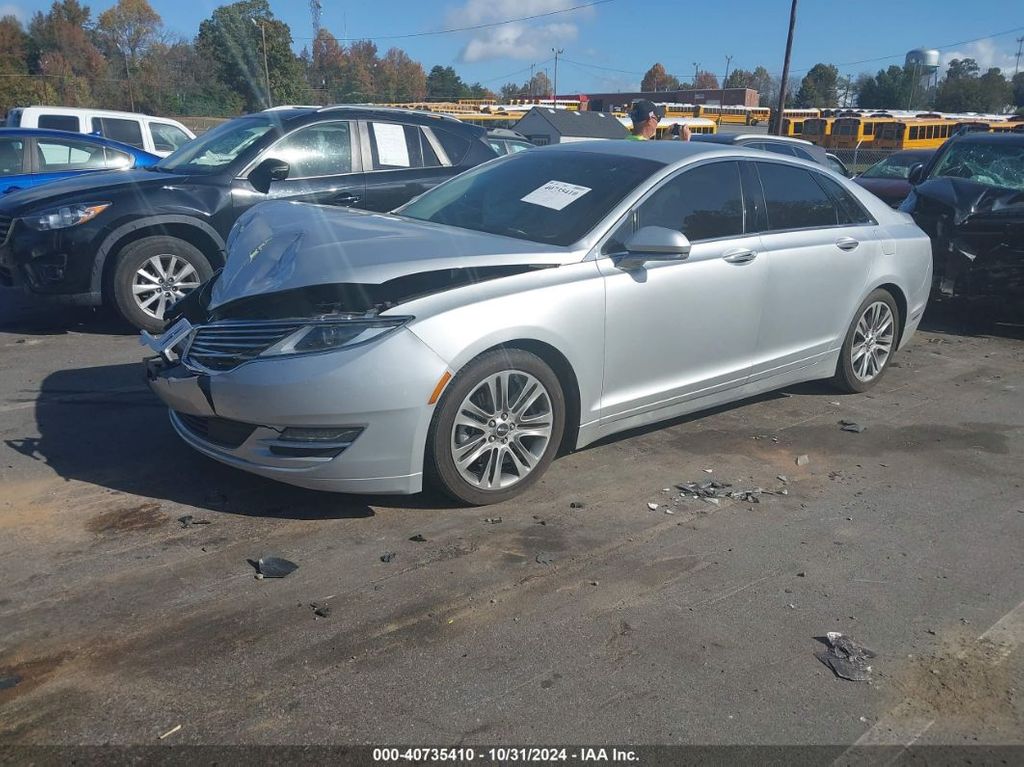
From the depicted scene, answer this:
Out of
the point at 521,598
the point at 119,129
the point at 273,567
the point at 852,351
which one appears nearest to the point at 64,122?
the point at 119,129

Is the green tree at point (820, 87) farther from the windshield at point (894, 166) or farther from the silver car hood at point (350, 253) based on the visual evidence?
the silver car hood at point (350, 253)

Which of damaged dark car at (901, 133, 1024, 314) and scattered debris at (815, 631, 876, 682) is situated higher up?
damaged dark car at (901, 133, 1024, 314)

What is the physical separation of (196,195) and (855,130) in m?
38.6

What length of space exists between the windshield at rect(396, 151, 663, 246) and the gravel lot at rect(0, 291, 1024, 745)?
50.6 inches

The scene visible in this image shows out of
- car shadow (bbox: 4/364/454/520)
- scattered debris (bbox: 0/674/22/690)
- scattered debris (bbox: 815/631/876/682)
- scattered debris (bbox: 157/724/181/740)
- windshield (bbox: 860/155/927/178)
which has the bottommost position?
scattered debris (bbox: 815/631/876/682)

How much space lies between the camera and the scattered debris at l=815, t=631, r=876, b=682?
3.01m

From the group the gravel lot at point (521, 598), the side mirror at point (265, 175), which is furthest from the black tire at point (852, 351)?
the side mirror at point (265, 175)

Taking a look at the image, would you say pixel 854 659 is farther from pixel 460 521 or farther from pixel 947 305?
pixel 947 305

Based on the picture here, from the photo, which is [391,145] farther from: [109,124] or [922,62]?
[922,62]

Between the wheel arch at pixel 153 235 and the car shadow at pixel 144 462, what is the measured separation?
1.42 metres

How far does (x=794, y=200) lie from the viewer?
5.54 metres

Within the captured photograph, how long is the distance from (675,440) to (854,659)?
2260 millimetres

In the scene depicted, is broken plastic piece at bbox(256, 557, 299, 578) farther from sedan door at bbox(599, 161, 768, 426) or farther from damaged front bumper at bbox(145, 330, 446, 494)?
sedan door at bbox(599, 161, 768, 426)

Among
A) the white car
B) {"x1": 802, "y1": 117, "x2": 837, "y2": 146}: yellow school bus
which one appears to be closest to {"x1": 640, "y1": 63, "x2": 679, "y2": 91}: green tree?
{"x1": 802, "y1": 117, "x2": 837, "y2": 146}: yellow school bus
